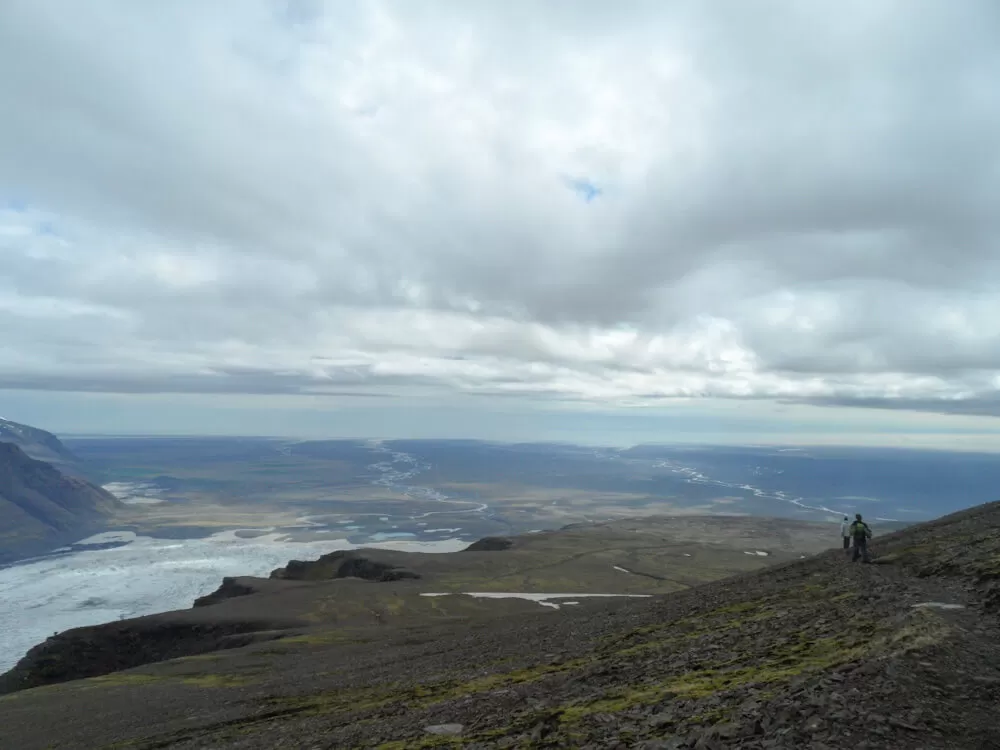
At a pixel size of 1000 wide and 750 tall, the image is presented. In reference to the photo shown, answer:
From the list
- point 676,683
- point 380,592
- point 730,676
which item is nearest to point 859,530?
point 730,676

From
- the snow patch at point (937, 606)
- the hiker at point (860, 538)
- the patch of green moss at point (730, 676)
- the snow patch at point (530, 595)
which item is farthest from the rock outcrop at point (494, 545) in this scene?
the patch of green moss at point (730, 676)

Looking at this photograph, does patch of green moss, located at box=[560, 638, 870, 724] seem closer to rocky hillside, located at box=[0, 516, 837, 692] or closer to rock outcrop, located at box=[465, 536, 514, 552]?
rocky hillside, located at box=[0, 516, 837, 692]

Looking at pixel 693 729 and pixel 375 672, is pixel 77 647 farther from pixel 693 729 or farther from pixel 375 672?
pixel 693 729

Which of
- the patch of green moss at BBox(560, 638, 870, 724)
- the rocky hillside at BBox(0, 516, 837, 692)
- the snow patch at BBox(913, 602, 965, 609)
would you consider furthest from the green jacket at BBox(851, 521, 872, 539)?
the rocky hillside at BBox(0, 516, 837, 692)

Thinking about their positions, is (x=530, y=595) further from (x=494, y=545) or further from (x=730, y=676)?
(x=730, y=676)

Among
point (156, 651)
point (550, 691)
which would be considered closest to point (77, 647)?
point (156, 651)

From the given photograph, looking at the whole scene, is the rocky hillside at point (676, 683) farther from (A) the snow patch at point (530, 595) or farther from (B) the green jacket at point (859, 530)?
(A) the snow patch at point (530, 595)
